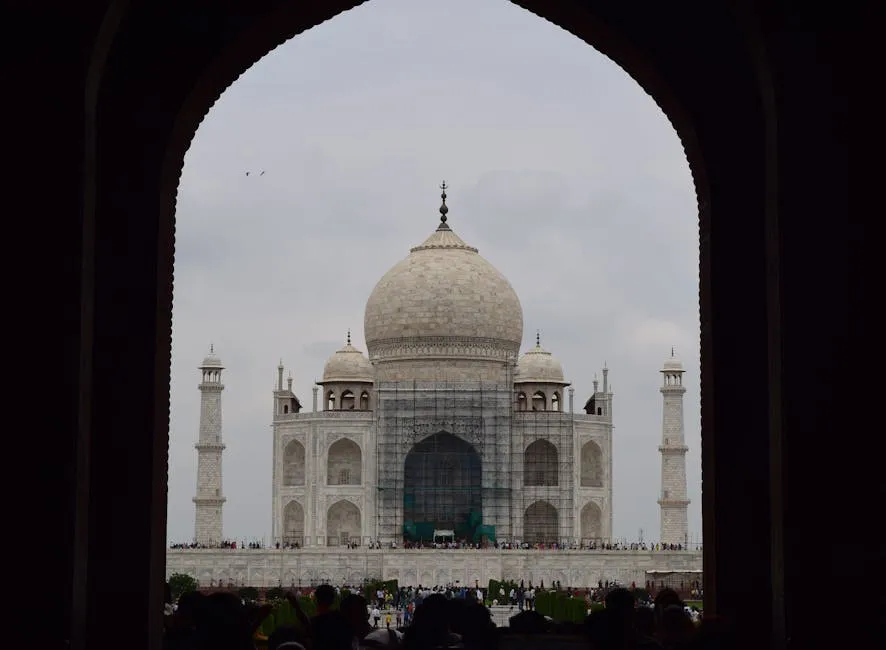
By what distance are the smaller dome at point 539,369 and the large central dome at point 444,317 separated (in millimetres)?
416

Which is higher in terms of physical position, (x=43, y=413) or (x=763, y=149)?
(x=763, y=149)

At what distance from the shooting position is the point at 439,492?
39.0 m

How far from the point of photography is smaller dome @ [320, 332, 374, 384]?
40000mm

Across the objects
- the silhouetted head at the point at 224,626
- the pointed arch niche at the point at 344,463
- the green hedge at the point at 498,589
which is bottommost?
the green hedge at the point at 498,589

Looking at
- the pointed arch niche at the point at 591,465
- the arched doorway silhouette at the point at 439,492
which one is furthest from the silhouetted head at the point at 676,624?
the pointed arch niche at the point at 591,465

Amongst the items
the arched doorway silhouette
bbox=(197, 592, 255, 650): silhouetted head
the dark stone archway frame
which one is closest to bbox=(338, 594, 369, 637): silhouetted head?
bbox=(197, 592, 255, 650): silhouetted head

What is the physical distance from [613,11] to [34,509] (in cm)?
471

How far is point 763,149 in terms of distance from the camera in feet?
29.6

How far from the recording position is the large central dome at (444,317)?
39531mm

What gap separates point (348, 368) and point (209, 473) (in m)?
3.94

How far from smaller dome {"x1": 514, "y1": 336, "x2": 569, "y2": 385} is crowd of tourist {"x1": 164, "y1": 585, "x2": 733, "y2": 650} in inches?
1319

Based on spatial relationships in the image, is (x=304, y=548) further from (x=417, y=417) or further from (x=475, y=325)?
(x=475, y=325)

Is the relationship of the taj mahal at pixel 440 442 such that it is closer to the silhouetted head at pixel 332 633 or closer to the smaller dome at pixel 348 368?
the smaller dome at pixel 348 368

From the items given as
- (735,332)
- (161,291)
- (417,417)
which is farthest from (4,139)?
(417,417)
